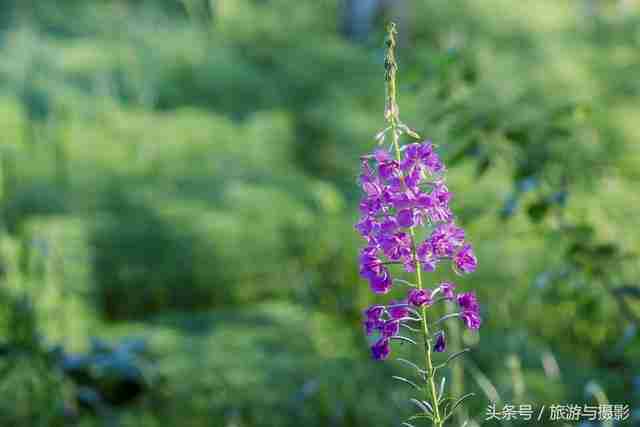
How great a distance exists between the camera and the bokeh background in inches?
84.8

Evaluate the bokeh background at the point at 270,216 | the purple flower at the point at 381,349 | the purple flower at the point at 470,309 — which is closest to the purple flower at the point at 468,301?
the purple flower at the point at 470,309

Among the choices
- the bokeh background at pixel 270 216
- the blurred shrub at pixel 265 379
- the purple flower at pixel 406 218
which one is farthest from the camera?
the blurred shrub at pixel 265 379

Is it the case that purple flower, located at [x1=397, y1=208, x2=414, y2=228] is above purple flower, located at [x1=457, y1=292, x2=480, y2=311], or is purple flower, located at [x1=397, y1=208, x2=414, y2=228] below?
above

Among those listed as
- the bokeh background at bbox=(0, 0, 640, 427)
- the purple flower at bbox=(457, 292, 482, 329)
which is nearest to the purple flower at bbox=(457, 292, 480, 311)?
the purple flower at bbox=(457, 292, 482, 329)

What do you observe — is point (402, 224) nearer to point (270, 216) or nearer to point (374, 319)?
point (374, 319)

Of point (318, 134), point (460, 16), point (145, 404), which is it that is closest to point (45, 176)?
point (318, 134)

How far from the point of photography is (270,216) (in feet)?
11.6

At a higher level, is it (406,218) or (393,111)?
(393,111)

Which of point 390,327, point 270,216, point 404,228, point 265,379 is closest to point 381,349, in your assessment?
point 390,327

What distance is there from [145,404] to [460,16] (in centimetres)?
516

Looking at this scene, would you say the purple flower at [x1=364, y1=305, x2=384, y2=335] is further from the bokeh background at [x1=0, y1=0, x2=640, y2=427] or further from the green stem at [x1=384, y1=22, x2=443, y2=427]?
the bokeh background at [x1=0, y1=0, x2=640, y2=427]

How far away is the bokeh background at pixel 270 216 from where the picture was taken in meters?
2.15

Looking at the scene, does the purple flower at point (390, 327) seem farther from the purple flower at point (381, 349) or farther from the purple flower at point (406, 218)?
the purple flower at point (406, 218)

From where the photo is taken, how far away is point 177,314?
10.1 ft
